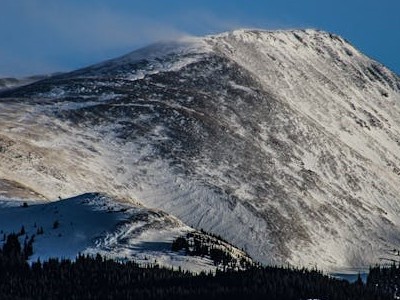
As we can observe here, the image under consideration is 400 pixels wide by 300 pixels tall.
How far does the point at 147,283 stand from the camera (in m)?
98.2

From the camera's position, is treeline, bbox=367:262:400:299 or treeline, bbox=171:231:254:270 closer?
treeline, bbox=171:231:254:270

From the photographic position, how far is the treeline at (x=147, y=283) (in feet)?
311

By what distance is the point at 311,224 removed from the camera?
652 ft

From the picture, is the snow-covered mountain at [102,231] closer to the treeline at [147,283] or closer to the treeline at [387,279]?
the treeline at [147,283]

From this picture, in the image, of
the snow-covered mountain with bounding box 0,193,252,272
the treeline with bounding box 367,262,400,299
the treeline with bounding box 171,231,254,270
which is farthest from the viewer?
the treeline with bounding box 367,262,400,299

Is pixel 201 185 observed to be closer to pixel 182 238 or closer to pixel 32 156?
pixel 32 156

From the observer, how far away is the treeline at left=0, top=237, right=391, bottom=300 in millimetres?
94875

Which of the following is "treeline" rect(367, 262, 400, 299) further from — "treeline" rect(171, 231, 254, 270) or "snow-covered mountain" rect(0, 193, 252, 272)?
"treeline" rect(171, 231, 254, 270)

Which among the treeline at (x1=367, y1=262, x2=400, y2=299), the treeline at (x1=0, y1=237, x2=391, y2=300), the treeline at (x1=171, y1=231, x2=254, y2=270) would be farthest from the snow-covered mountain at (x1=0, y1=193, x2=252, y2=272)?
the treeline at (x1=367, y1=262, x2=400, y2=299)

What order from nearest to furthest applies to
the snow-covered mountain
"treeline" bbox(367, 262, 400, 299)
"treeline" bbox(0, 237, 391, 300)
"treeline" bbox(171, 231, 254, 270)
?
1. "treeline" bbox(0, 237, 391, 300)
2. the snow-covered mountain
3. "treeline" bbox(171, 231, 254, 270)
4. "treeline" bbox(367, 262, 400, 299)

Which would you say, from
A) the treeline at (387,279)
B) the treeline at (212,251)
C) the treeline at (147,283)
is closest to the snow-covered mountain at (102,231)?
the treeline at (212,251)

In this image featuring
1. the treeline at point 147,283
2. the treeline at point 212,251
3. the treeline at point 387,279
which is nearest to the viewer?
the treeline at point 147,283

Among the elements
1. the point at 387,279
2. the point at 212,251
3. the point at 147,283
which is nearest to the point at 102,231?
the point at 212,251

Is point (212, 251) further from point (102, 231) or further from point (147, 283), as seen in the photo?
point (147, 283)
